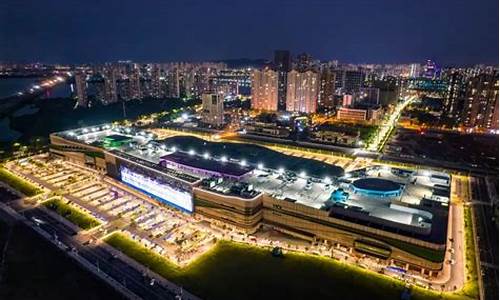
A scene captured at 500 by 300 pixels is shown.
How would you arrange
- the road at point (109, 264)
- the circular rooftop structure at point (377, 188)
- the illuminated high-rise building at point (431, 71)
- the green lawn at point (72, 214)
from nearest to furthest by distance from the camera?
the road at point (109, 264), the circular rooftop structure at point (377, 188), the green lawn at point (72, 214), the illuminated high-rise building at point (431, 71)

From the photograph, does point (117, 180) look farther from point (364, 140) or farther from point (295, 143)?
point (364, 140)

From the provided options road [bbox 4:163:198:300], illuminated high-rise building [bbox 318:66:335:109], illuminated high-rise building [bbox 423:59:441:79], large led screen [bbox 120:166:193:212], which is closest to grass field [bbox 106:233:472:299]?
road [bbox 4:163:198:300]

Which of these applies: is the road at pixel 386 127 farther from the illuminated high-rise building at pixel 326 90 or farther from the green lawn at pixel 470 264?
the green lawn at pixel 470 264

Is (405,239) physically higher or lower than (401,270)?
higher

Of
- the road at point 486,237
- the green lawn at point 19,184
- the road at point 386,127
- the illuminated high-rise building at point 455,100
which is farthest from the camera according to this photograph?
the illuminated high-rise building at point 455,100

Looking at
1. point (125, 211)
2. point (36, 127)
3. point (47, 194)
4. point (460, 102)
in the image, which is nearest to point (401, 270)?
point (125, 211)

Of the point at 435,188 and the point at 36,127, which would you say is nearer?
the point at 435,188

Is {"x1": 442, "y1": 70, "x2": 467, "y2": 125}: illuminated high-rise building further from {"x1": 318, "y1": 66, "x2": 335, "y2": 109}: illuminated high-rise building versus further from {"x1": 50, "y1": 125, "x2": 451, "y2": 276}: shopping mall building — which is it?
{"x1": 50, "y1": 125, "x2": 451, "y2": 276}: shopping mall building

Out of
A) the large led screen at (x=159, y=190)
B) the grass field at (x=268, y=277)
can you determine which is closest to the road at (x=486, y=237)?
the grass field at (x=268, y=277)
